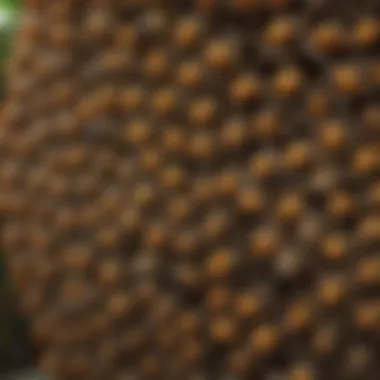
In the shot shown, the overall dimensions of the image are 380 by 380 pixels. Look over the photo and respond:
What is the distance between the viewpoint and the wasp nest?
1.50 ft

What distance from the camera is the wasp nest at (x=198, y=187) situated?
17.9 inches

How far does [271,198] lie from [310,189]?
0.07 feet

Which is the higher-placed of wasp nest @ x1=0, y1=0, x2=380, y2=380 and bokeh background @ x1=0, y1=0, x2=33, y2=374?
wasp nest @ x1=0, y1=0, x2=380, y2=380

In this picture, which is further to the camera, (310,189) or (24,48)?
(24,48)

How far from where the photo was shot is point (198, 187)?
1.62ft

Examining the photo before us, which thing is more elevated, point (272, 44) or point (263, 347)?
point (272, 44)

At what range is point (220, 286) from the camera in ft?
1.60

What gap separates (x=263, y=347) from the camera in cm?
47

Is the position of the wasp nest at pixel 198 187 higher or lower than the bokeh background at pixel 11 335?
higher

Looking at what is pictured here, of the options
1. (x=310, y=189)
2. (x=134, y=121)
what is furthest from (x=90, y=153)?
(x=310, y=189)

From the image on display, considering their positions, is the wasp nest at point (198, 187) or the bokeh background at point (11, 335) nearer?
the wasp nest at point (198, 187)

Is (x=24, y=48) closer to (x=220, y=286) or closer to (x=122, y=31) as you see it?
(x=122, y=31)

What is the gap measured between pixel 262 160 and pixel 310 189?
3 centimetres

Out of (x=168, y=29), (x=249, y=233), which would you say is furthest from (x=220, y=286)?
(x=168, y=29)
